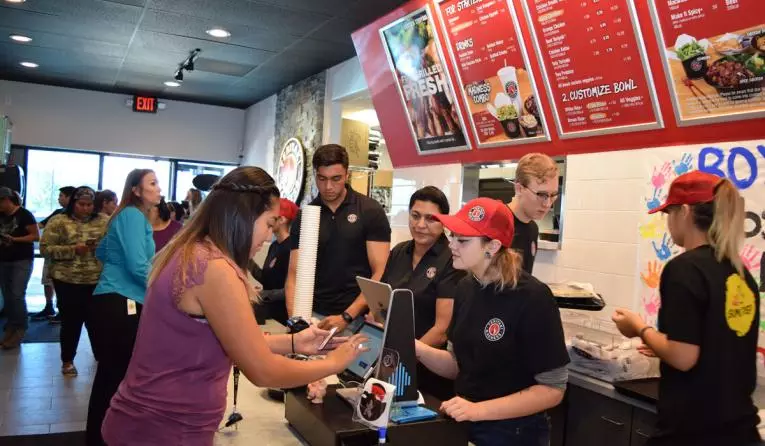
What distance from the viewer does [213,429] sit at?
1.47m

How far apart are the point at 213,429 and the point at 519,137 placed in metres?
2.68

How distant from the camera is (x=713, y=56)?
2.55 m

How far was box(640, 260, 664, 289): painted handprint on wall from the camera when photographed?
2834 mm

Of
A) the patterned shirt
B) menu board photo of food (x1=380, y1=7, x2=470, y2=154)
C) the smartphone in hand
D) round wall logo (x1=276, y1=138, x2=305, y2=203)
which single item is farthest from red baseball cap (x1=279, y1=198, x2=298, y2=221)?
round wall logo (x1=276, y1=138, x2=305, y2=203)

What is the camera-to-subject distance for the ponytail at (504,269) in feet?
5.60

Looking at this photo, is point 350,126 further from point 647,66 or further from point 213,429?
point 213,429

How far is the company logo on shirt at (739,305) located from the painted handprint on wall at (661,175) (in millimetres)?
1167

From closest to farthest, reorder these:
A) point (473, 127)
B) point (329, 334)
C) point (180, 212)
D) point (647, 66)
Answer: point (329, 334) → point (647, 66) → point (473, 127) → point (180, 212)

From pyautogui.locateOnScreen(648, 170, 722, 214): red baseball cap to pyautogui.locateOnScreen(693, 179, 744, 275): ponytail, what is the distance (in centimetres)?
2

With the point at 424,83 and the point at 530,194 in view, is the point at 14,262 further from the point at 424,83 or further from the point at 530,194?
the point at 530,194

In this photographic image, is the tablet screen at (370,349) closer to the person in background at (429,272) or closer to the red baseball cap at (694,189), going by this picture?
the person in background at (429,272)

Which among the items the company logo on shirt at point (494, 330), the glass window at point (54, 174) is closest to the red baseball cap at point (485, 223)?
the company logo on shirt at point (494, 330)

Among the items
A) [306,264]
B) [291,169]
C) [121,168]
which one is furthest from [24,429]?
[121,168]

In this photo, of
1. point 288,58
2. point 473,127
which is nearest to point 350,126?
point 288,58
